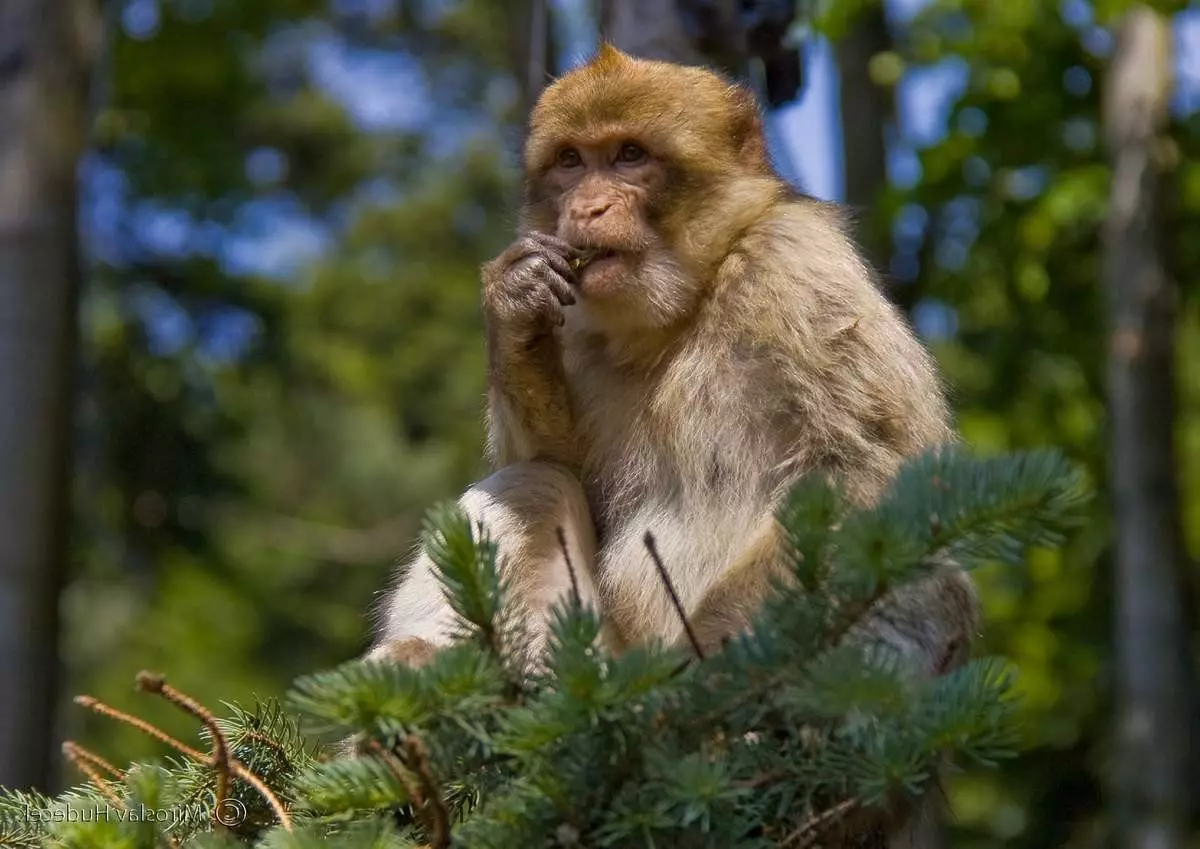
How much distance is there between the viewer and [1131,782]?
9031 millimetres

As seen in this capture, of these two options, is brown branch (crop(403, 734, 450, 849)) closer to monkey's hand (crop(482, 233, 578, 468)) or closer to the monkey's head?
monkey's hand (crop(482, 233, 578, 468))

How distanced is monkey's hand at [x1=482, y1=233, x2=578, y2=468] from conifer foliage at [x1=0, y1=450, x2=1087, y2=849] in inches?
62.6

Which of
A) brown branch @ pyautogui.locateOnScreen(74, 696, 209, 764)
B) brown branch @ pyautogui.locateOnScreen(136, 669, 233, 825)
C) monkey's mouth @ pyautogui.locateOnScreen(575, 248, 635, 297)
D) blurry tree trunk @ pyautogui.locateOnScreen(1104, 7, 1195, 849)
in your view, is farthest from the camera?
blurry tree trunk @ pyautogui.locateOnScreen(1104, 7, 1195, 849)

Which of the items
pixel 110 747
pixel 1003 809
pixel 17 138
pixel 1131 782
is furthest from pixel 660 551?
pixel 110 747

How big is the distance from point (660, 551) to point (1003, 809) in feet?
37.7

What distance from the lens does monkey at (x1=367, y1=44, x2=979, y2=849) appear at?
4.11 m

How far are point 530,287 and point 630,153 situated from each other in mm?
572

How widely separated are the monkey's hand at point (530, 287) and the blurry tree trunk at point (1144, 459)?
5.79 meters

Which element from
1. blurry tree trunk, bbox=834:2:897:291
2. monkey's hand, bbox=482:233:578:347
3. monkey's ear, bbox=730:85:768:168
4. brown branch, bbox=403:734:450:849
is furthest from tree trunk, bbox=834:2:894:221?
brown branch, bbox=403:734:450:849

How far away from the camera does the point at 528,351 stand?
444 cm

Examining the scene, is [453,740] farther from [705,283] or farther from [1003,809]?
[1003,809]

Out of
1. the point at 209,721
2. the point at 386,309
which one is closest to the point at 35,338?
the point at 209,721

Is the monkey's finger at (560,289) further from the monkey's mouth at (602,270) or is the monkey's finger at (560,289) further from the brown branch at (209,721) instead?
the brown branch at (209,721)

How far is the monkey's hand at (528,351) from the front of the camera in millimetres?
4242
